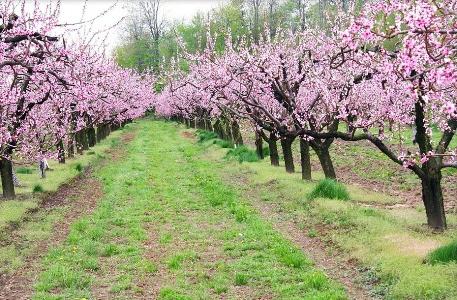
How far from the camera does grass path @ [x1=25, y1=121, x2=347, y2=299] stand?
951 centimetres

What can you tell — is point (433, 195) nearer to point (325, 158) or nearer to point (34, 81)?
point (325, 158)

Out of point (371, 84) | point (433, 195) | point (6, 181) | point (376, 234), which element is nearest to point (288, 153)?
point (371, 84)

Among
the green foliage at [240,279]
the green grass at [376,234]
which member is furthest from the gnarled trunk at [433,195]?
the green foliage at [240,279]

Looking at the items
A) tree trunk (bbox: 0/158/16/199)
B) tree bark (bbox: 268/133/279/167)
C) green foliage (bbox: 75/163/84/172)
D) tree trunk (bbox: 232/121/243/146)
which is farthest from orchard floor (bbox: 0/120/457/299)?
tree trunk (bbox: 232/121/243/146)

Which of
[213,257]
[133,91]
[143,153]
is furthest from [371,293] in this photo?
[133,91]

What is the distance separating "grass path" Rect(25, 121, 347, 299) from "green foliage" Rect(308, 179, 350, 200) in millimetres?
1904

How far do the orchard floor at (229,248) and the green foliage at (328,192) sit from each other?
1.58 feet

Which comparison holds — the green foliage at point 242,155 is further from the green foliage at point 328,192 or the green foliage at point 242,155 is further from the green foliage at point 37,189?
the green foliage at point 328,192

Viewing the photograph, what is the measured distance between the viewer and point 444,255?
9.38 meters

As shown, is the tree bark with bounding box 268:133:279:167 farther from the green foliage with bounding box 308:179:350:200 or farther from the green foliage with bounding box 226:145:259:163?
the green foliage with bounding box 308:179:350:200

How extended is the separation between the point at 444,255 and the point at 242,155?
18004mm

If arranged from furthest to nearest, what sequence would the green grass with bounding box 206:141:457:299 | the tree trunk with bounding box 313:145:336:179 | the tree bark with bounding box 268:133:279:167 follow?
the tree bark with bounding box 268:133:279:167 < the tree trunk with bounding box 313:145:336:179 < the green grass with bounding box 206:141:457:299

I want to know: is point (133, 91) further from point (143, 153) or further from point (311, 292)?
point (311, 292)

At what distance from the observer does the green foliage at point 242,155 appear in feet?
86.5
